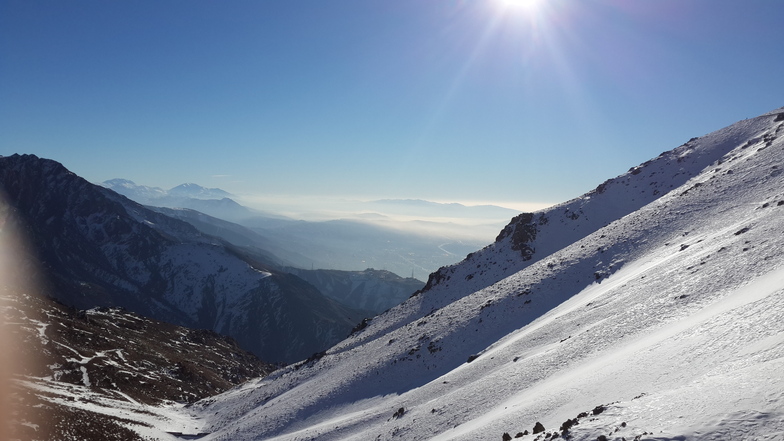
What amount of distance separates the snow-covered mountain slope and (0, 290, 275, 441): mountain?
11.2 meters

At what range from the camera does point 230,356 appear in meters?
105

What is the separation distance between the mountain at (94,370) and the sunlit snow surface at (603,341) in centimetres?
1082

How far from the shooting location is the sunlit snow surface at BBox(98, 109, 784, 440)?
15.1m

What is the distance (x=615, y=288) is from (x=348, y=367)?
34.5 m

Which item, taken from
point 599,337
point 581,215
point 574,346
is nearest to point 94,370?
point 574,346

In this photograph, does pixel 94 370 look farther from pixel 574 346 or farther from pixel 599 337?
pixel 599 337

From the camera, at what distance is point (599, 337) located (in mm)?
28812

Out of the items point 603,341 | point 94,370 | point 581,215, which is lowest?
point 94,370

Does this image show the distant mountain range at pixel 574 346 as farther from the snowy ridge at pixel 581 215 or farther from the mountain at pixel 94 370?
the mountain at pixel 94 370

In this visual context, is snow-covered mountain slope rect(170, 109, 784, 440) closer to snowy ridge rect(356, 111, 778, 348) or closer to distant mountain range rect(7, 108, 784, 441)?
distant mountain range rect(7, 108, 784, 441)

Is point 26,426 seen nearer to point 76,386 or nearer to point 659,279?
point 76,386

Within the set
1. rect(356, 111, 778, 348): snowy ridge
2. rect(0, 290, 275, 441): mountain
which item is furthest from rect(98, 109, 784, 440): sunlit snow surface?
rect(0, 290, 275, 441): mountain

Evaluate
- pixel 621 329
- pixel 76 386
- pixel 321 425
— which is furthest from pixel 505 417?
pixel 76 386

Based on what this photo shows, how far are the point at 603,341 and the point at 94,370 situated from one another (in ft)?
223
